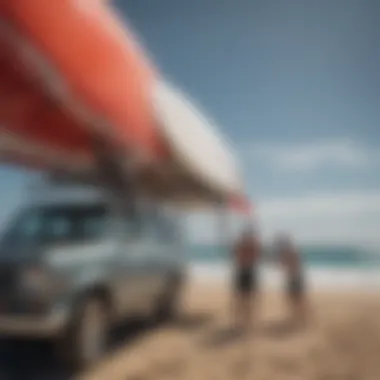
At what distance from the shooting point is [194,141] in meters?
1.68

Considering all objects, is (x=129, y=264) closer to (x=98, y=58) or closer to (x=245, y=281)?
(x=245, y=281)

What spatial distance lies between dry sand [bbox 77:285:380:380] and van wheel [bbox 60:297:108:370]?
3cm

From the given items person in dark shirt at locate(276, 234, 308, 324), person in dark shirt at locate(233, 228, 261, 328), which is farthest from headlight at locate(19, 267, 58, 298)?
person in dark shirt at locate(276, 234, 308, 324)

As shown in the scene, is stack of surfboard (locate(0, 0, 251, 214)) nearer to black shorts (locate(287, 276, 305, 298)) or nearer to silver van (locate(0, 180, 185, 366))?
silver van (locate(0, 180, 185, 366))

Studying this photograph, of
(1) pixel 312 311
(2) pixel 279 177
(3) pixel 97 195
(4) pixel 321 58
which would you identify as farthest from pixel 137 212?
(4) pixel 321 58

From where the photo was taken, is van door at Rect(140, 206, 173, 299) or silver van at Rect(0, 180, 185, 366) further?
van door at Rect(140, 206, 173, 299)

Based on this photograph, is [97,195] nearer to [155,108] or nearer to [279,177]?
[155,108]

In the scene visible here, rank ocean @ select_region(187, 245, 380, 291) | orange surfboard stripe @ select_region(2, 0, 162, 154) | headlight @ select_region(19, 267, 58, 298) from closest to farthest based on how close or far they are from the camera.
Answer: orange surfboard stripe @ select_region(2, 0, 162, 154), headlight @ select_region(19, 267, 58, 298), ocean @ select_region(187, 245, 380, 291)

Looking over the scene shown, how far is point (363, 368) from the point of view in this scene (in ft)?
5.82

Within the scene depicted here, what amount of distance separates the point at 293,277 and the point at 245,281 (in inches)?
4.7

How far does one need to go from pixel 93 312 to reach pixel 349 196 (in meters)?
0.71

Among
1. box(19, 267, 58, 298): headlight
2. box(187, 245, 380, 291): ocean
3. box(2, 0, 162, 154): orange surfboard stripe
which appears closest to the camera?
box(2, 0, 162, 154): orange surfboard stripe

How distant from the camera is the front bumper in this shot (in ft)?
5.17

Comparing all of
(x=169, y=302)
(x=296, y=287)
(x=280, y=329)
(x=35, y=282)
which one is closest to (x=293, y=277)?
(x=296, y=287)
